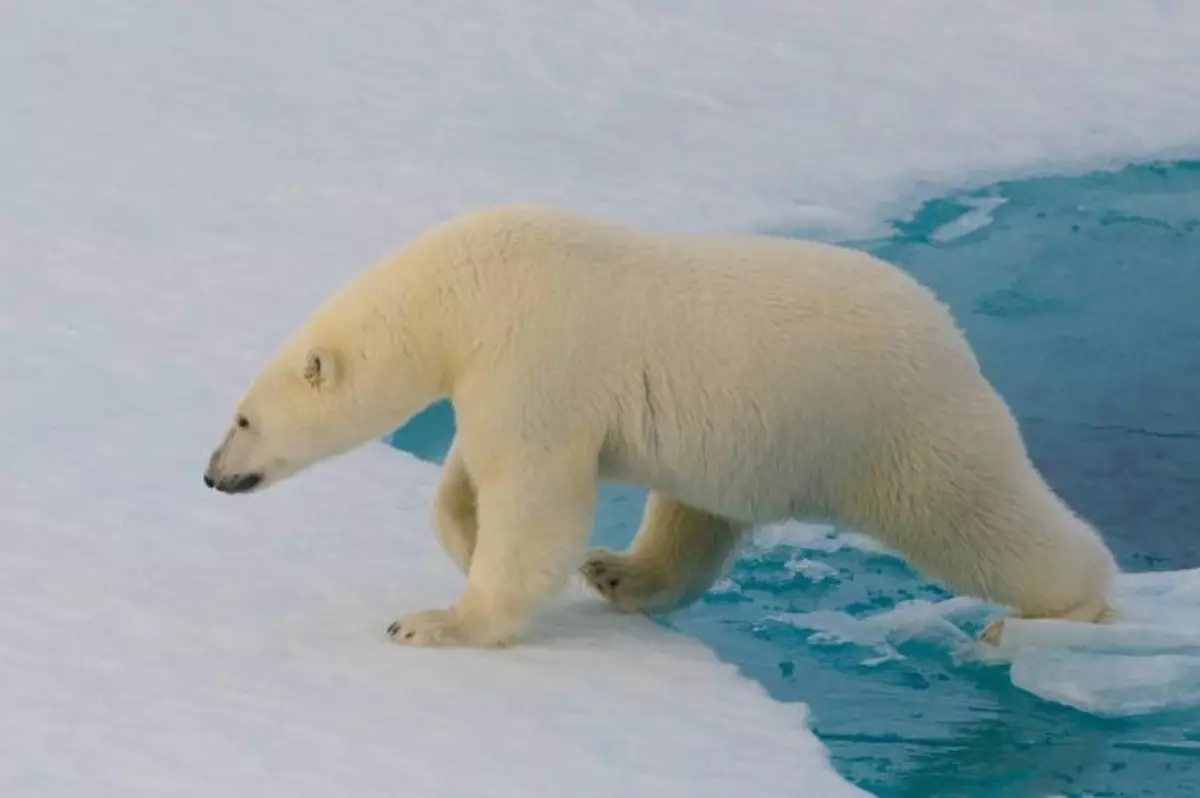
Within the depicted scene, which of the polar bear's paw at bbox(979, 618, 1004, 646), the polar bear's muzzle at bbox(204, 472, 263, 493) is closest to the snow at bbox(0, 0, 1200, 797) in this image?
the polar bear's muzzle at bbox(204, 472, 263, 493)

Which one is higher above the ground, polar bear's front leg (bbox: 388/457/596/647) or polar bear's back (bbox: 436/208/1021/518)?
polar bear's back (bbox: 436/208/1021/518)

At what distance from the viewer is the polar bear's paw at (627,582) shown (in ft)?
13.8

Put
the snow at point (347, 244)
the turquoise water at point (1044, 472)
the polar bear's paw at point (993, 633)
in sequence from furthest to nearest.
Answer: the polar bear's paw at point (993, 633) < the turquoise water at point (1044, 472) < the snow at point (347, 244)

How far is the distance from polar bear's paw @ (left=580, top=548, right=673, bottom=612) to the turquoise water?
0.09 meters

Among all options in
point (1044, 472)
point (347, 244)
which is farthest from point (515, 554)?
point (347, 244)

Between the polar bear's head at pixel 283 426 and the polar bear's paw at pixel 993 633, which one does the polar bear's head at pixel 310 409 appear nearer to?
the polar bear's head at pixel 283 426

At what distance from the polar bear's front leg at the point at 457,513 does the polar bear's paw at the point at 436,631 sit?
1.10ft

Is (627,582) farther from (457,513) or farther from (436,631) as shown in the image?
(436,631)

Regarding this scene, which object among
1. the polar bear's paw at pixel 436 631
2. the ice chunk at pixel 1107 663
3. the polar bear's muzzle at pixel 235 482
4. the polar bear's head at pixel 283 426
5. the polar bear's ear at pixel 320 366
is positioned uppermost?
the polar bear's ear at pixel 320 366

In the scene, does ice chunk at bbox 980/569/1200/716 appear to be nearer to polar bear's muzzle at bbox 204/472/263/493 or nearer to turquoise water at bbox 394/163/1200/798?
turquoise water at bbox 394/163/1200/798

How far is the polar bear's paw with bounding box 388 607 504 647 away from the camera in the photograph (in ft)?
12.2

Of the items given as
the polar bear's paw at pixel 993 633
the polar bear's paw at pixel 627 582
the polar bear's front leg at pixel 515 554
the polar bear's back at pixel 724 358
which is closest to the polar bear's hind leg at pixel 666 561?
the polar bear's paw at pixel 627 582

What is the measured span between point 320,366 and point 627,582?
84cm

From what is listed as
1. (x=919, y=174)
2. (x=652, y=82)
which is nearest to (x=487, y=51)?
(x=652, y=82)
